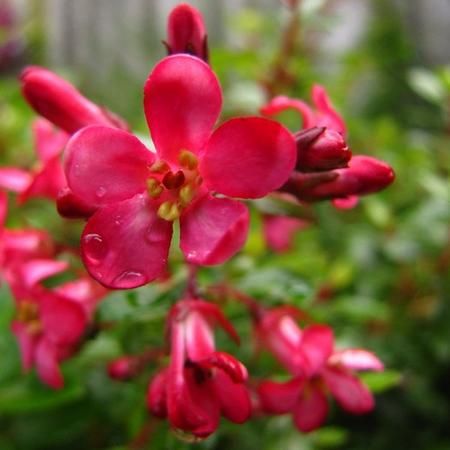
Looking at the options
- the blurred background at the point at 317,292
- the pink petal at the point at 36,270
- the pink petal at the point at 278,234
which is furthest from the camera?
the pink petal at the point at 278,234

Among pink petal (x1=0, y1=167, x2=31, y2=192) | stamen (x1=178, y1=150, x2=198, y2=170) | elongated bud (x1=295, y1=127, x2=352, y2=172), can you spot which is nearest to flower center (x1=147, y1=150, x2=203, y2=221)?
stamen (x1=178, y1=150, x2=198, y2=170)

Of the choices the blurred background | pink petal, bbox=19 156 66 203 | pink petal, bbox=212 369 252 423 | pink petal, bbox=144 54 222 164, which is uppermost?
pink petal, bbox=144 54 222 164

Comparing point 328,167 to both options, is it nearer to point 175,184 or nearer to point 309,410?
point 175,184

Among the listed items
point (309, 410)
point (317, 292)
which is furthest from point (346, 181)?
point (317, 292)

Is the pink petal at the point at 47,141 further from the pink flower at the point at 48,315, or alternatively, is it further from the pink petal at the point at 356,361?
the pink petal at the point at 356,361

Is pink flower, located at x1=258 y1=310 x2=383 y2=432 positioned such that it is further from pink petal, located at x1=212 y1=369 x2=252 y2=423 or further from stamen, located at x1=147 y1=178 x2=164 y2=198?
stamen, located at x1=147 y1=178 x2=164 y2=198

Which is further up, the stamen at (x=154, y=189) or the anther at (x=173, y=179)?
the anther at (x=173, y=179)

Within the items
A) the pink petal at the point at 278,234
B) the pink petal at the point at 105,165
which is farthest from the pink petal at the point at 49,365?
the pink petal at the point at 278,234
